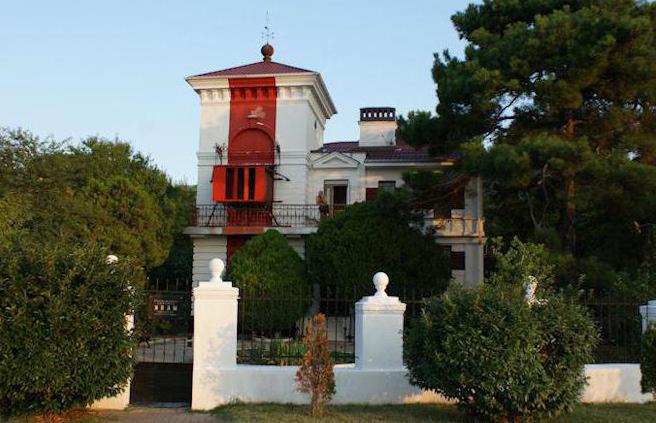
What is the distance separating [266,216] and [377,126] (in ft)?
21.0

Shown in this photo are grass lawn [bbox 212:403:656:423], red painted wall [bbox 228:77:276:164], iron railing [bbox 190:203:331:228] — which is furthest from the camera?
red painted wall [bbox 228:77:276:164]

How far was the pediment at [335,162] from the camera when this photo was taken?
23.8 metres

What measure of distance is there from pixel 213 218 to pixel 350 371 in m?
15.3

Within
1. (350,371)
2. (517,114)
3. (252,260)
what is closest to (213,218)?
(252,260)

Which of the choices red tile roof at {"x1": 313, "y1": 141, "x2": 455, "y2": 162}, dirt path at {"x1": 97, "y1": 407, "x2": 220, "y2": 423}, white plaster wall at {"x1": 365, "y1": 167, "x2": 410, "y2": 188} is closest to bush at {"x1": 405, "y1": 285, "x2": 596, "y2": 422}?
dirt path at {"x1": 97, "y1": 407, "x2": 220, "y2": 423}

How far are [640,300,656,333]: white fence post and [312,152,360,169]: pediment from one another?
14.6m

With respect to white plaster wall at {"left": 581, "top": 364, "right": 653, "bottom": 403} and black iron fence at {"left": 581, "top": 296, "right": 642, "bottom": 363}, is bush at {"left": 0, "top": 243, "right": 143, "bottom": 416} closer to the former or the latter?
white plaster wall at {"left": 581, "top": 364, "right": 653, "bottom": 403}

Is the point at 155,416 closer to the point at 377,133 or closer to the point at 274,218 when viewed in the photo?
the point at 274,218

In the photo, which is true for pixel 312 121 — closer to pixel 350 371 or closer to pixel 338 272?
pixel 338 272

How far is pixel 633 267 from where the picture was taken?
19.9 m

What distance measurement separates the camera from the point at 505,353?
7.68m

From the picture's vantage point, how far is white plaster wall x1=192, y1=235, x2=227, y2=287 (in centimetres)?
2373

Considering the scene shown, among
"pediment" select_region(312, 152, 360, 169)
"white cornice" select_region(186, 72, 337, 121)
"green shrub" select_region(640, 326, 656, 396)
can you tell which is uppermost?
"white cornice" select_region(186, 72, 337, 121)

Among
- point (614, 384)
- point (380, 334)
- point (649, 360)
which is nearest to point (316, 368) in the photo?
point (380, 334)
